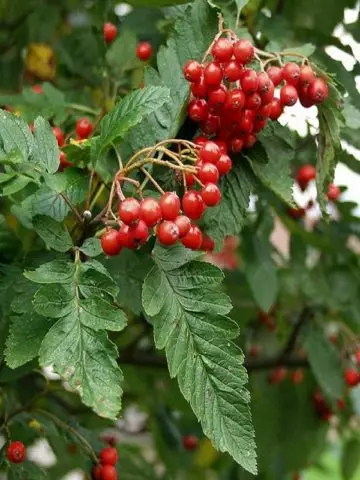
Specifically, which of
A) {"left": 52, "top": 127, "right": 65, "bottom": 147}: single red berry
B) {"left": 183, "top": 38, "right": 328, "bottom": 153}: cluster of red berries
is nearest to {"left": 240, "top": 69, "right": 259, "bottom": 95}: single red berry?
{"left": 183, "top": 38, "right": 328, "bottom": 153}: cluster of red berries

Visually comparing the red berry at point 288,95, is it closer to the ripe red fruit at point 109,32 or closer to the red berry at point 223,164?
the red berry at point 223,164

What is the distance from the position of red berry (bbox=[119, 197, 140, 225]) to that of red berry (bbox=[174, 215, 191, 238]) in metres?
0.05

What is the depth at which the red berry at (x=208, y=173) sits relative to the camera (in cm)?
91

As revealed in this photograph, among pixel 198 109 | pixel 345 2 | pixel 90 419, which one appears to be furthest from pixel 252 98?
pixel 90 419

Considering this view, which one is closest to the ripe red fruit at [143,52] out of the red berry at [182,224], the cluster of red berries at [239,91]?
the cluster of red berries at [239,91]

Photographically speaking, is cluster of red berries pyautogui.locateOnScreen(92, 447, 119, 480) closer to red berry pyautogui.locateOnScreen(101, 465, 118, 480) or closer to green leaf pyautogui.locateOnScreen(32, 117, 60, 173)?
red berry pyautogui.locateOnScreen(101, 465, 118, 480)

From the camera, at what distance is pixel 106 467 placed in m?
1.15

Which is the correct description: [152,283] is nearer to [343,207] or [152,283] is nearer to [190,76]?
[190,76]

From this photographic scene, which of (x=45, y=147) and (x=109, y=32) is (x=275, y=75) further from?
(x=109, y=32)

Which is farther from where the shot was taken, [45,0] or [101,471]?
[45,0]

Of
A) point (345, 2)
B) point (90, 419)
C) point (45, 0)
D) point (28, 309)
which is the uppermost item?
point (345, 2)

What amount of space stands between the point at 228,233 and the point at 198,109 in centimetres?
18

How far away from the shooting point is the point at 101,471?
1.15m

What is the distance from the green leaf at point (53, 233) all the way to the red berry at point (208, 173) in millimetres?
176
